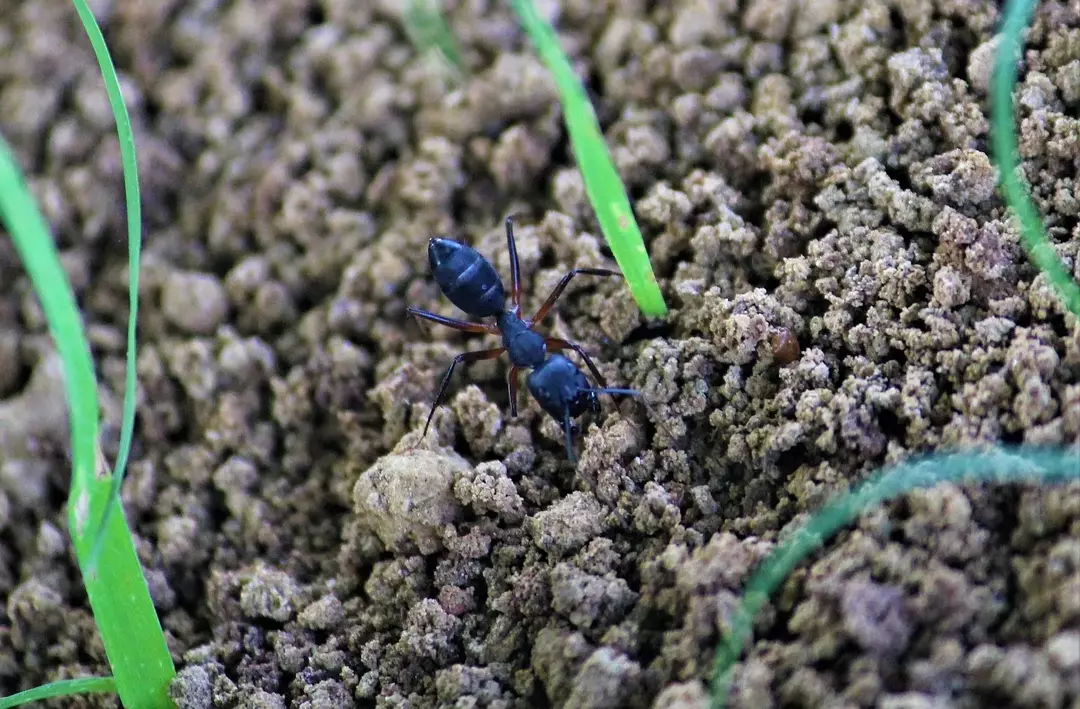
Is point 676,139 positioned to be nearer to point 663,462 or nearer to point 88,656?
point 663,462

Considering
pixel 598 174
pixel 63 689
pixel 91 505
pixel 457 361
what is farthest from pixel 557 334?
pixel 63 689

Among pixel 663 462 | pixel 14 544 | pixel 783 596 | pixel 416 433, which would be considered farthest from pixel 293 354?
pixel 783 596

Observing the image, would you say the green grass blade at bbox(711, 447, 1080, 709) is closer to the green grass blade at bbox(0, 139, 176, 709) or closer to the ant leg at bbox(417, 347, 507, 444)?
the ant leg at bbox(417, 347, 507, 444)

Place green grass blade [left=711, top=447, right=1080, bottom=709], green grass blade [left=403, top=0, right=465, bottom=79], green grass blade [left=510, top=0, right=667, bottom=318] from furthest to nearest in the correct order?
green grass blade [left=403, top=0, right=465, bottom=79] → green grass blade [left=510, top=0, right=667, bottom=318] → green grass blade [left=711, top=447, right=1080, bottom=709]

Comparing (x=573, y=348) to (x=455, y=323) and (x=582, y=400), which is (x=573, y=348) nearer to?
(x=582, y=400)

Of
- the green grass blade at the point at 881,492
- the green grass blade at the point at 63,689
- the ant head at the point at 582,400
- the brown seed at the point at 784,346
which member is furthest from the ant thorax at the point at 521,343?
the green grass blade at the point at 63,689

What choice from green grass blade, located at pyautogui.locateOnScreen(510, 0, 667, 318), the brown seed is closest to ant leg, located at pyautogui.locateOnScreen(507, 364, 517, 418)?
green grass blade, located at pyautogui.locateOnScreen(510, 0, 667, 318)

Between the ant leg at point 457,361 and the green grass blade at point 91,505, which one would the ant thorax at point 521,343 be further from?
the green grass blade at point 91,505
